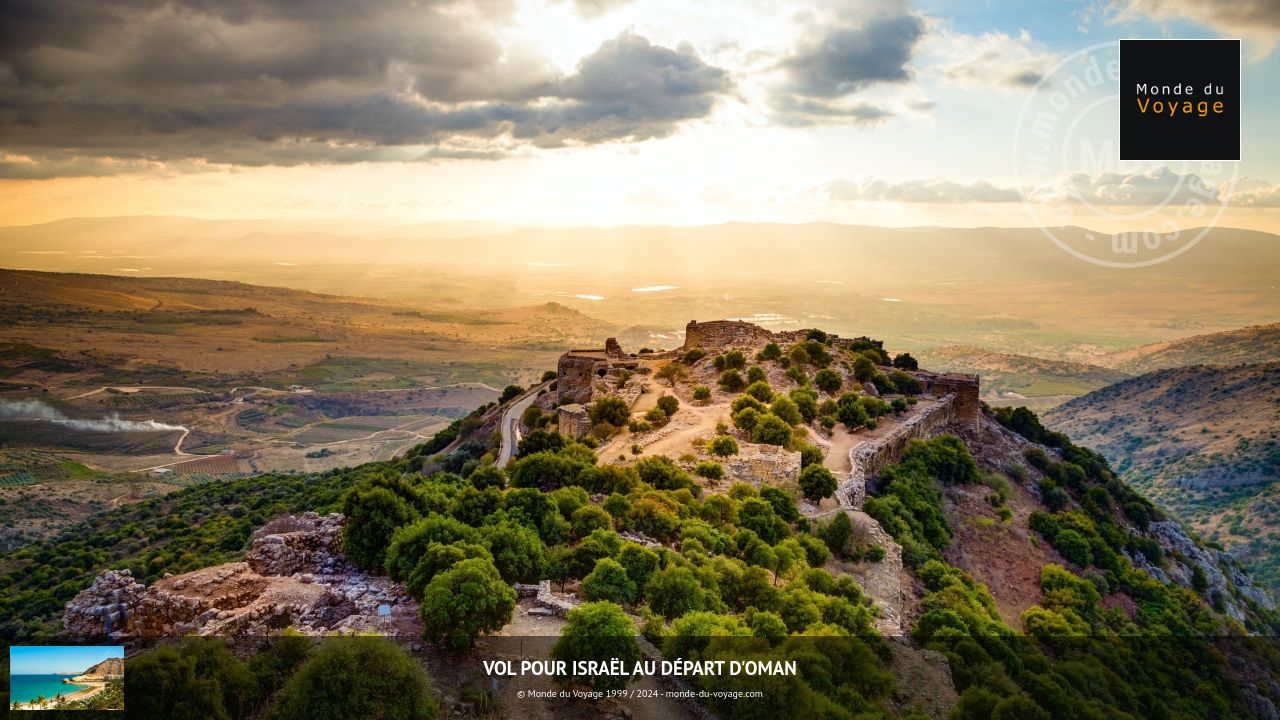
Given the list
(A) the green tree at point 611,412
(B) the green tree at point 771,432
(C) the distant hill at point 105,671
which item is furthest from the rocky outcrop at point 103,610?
(B) the green tree at point 771,432

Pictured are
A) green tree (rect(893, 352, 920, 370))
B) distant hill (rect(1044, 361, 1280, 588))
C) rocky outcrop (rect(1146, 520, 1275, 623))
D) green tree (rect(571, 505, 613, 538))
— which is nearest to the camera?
green tree (rect(571, 505, 613, 538))

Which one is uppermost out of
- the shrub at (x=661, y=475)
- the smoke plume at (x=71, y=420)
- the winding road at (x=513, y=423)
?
the shrub at (x=661, y=475)

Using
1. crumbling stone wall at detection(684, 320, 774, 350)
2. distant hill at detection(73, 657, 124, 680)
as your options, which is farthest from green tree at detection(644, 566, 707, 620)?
crumbling stone wall at detection(684, 320, 774, 350)

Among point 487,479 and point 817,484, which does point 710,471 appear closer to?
point 817,484

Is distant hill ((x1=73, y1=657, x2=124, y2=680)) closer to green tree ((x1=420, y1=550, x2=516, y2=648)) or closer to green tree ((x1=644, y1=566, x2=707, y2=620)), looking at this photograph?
green tree ((x1=420, y1=550, x2=516, y2=648))

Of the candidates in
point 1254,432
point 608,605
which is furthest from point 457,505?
point 1254,432

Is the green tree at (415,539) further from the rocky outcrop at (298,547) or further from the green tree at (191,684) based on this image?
the green tree at (191,684)

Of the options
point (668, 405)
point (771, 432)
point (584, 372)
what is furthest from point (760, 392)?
point (584, 372)
